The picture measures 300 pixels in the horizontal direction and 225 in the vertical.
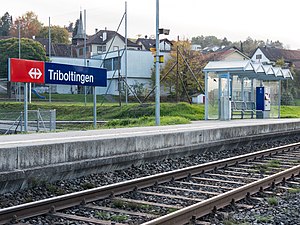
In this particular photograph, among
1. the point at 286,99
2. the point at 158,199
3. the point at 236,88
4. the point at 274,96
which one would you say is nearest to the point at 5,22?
the point at 286,99

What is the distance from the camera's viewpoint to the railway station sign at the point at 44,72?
21.0m

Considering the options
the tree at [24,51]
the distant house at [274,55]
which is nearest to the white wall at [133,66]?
the tree at [24,51]

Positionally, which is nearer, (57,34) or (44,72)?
(44,72)

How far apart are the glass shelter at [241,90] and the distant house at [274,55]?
71127 mm

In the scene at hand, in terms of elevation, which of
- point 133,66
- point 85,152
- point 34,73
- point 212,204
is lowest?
point 212,204

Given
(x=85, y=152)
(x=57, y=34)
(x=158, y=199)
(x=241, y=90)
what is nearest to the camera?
(x=158, y=199)

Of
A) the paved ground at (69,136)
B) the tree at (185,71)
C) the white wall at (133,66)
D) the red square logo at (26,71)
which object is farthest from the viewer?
the white wall at (133,66)

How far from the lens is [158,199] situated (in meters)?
9.53

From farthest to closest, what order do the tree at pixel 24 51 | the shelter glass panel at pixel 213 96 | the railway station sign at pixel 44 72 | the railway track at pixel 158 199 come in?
the tree at pixel 24 51 → the shelter glass panel at pixel 213 96 → the railway station sign at pixel 44 72 → the railway track at pixel 158 199

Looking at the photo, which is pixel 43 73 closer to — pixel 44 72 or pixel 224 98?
pixel 44 72

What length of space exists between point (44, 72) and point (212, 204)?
49.0 feet

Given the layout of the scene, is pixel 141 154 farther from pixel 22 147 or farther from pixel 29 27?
pixel 29 27

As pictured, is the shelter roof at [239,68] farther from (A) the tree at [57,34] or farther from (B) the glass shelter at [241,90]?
(A) the tree at [57,34]

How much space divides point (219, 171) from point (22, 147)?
199 inches
